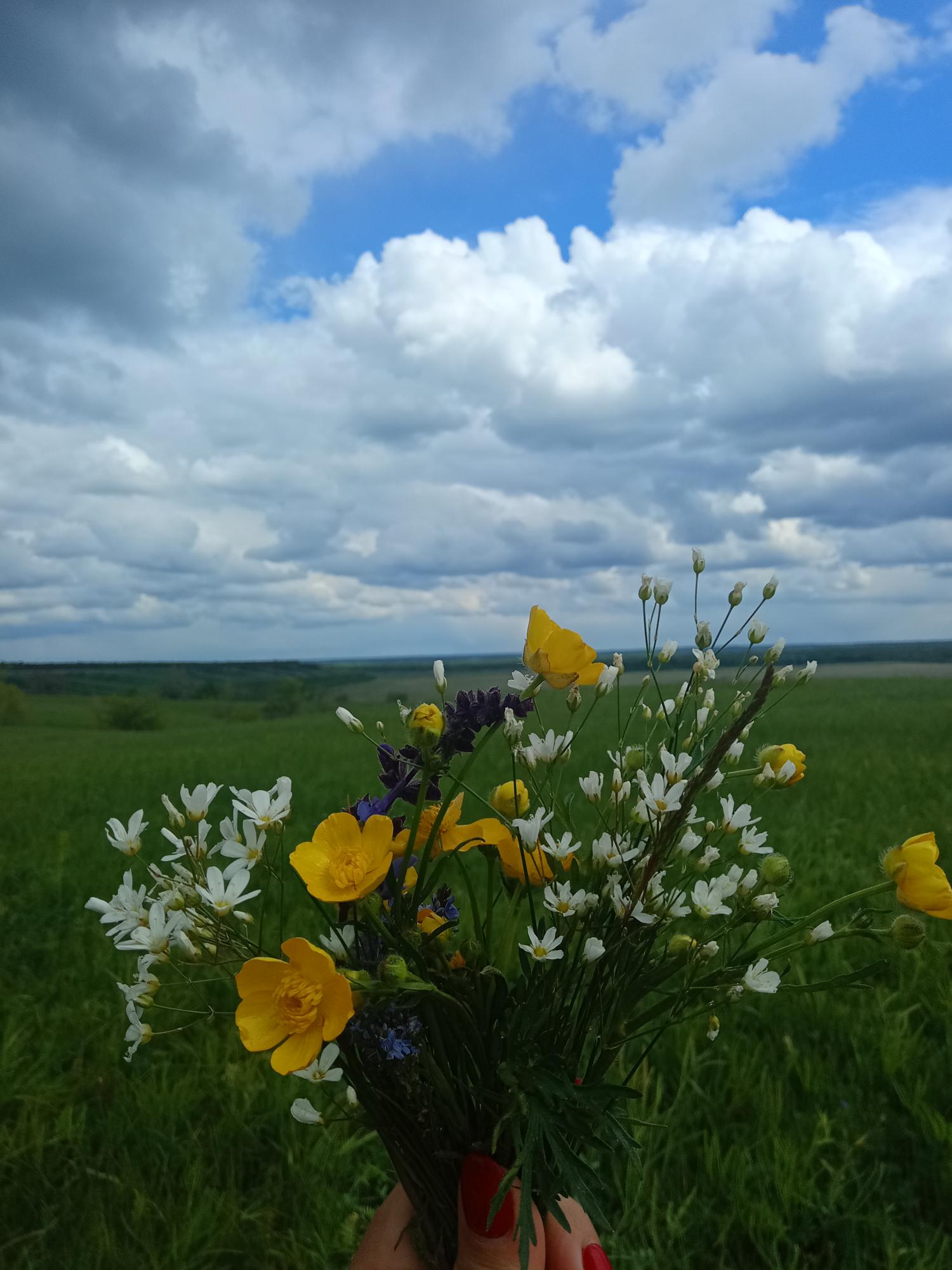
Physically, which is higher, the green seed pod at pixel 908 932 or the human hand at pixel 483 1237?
the green seed pod at pixel 908 932

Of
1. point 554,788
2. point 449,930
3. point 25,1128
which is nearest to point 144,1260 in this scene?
point 25,1128

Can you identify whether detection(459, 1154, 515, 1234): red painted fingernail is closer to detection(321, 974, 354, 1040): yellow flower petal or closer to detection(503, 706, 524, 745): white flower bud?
detection(321, 974, 354, 1040): yellow flower petal

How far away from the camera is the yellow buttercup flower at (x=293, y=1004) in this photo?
879mm

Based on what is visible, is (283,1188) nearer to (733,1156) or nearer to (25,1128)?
(25,1128)

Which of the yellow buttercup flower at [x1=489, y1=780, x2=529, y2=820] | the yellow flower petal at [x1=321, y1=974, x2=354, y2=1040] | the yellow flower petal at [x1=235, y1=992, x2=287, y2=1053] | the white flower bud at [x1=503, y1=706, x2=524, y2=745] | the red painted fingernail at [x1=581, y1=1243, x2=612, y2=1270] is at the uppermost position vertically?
the white flower bud at [x1=503, y1=706, x2=524, y2=745]

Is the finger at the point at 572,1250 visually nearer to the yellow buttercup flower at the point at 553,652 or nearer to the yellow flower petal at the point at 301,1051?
the yellow flower petal at the point at 301,1051

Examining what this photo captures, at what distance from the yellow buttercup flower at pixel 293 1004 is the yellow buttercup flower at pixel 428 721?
0.26 meters

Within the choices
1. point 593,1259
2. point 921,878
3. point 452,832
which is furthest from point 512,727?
point 593,1259

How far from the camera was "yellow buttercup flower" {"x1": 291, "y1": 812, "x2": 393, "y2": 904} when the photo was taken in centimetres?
95

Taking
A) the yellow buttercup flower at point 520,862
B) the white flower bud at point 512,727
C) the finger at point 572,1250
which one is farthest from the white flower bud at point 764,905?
the finger at point 572,1250

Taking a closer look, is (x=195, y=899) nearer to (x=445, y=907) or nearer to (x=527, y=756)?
(x=445, y=907)

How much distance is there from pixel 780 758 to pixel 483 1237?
2.68ft

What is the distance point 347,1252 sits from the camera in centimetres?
214

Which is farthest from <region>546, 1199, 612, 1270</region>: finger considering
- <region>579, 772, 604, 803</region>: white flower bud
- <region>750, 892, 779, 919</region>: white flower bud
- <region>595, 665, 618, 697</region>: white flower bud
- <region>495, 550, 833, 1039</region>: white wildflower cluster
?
<region>595, 665, 618, 697</region>: white flower bud
